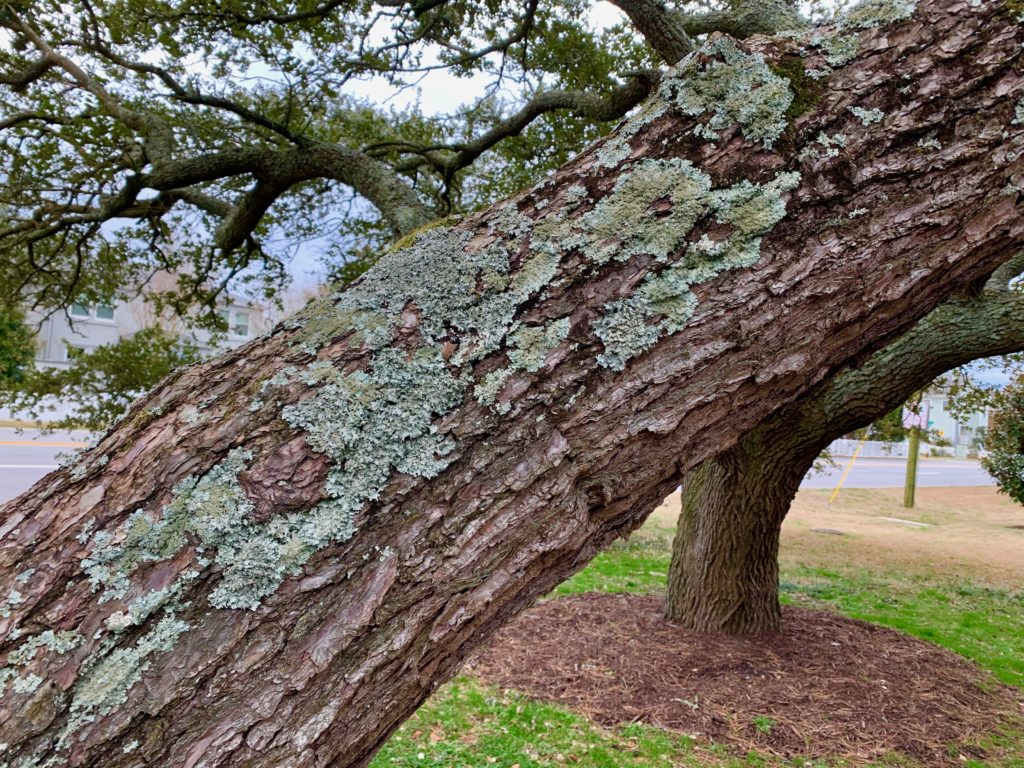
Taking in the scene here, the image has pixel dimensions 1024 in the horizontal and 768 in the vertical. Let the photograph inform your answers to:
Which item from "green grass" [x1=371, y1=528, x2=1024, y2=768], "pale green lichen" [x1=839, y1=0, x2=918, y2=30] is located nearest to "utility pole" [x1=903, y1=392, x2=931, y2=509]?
"green grass" [x1=371, y1=528, x2=1024, y2=768]

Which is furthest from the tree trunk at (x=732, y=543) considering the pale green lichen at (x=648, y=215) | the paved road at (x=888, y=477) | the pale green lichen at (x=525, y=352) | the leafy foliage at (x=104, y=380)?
the paved road at (x=888, y=477)

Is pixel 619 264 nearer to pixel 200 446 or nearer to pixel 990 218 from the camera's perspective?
pixel 990 218

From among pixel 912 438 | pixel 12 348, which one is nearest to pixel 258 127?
pixel 12 348

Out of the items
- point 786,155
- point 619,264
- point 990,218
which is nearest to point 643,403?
point 619,264

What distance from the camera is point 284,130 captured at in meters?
5.14

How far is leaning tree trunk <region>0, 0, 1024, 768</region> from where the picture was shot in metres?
0.99

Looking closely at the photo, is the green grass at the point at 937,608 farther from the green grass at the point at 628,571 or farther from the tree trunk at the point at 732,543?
the tree trunk at the point at 732,543

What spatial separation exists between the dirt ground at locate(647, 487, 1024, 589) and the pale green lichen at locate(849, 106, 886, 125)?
9847 mm

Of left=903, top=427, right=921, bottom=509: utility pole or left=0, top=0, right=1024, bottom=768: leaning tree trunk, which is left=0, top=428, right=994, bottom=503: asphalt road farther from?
left=903, top=427, right=921, bottom=509: utility pole

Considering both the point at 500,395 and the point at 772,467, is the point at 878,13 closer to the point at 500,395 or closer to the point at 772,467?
the point at 500,395

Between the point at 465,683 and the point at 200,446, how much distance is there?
155 inches

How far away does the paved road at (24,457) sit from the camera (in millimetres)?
11250

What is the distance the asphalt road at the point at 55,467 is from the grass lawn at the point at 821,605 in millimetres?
1429

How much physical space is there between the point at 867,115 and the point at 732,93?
26 centimetres
